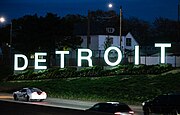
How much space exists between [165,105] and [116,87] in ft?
62.2

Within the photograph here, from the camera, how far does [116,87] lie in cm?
4238

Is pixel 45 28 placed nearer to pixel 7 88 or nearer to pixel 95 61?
pixel 95 61

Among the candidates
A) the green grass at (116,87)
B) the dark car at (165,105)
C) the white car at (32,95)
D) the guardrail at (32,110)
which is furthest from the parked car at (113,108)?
the white car at (32,95)

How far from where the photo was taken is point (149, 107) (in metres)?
24.4

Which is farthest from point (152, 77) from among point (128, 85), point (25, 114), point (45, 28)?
point (25, 114)

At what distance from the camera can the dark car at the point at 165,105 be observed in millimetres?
22922

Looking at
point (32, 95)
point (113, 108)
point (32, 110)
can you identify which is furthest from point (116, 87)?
point (32, 110)

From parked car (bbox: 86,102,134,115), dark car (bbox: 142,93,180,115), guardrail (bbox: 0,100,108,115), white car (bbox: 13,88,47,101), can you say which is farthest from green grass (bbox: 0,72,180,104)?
guardrail (bbox: 0,100,108,115)

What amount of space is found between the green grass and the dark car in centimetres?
1034

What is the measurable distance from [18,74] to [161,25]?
238 ft

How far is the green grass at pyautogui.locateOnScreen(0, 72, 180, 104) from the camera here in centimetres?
3769

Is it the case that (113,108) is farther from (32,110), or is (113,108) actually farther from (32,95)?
(32,95)

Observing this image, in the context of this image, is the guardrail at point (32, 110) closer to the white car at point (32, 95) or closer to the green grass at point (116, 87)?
the green grass at point (116, 87)

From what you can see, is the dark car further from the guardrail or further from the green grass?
the guardrail
